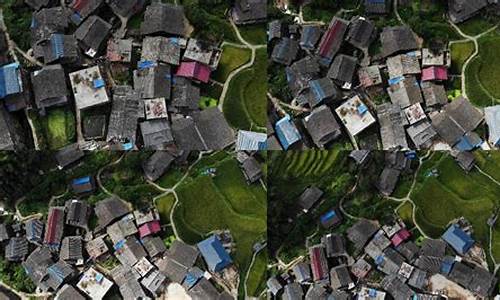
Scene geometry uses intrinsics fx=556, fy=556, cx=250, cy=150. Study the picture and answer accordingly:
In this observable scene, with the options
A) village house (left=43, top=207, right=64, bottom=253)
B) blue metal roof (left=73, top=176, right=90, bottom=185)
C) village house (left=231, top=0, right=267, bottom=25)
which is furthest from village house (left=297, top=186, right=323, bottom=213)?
village house (left=43, top=207, right=64, bottom=253)

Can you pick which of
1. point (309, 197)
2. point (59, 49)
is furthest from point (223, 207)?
point (59, 49)

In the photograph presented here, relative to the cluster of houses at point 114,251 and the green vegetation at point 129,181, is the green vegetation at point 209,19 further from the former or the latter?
the green vegetation at point 129,181

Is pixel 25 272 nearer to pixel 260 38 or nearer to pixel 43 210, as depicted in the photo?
pixel 43 210

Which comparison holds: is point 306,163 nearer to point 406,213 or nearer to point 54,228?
point 406,213

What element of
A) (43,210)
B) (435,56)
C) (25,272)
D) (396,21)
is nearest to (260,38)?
(396,21)

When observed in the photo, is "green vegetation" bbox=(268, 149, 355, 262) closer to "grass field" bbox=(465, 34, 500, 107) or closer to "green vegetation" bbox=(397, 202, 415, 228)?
"green vegetation" bbox=(397, 202, 415, 228)

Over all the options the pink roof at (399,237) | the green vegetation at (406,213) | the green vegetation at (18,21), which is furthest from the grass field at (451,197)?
the green vegetation at (18,21)
